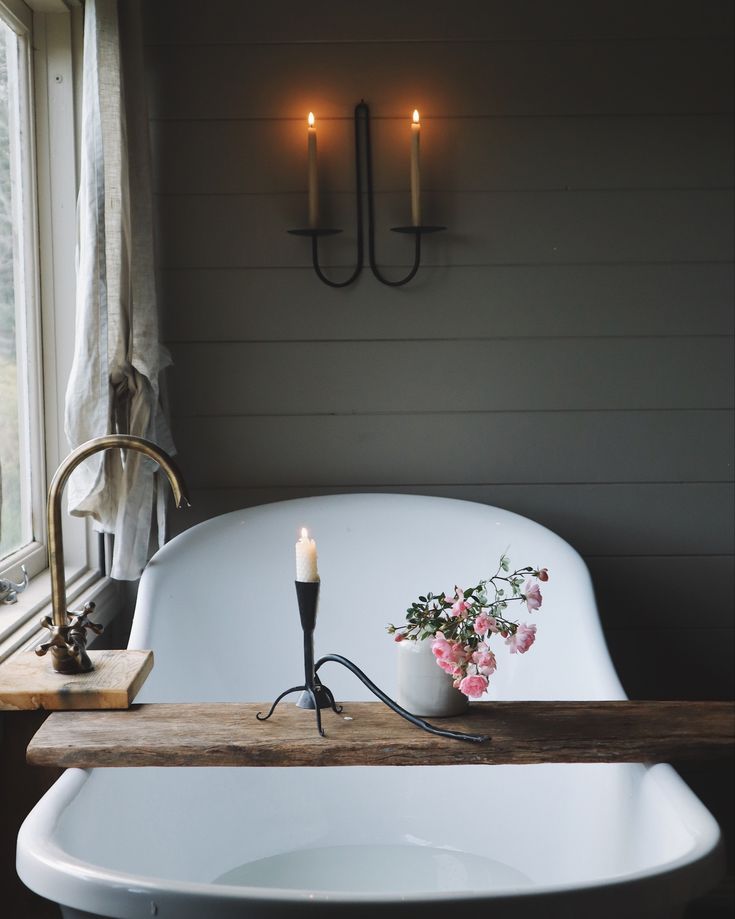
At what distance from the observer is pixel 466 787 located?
5.65ft

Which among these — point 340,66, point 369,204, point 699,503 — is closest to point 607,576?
point 699,503

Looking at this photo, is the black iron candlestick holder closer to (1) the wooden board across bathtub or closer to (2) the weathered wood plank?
(1) the wooden board across bathtub

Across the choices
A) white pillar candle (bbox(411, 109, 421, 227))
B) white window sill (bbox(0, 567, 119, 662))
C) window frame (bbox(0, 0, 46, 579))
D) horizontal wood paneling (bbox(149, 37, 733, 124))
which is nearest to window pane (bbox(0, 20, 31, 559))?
window frame (bbox(0, 0, 46, 579))

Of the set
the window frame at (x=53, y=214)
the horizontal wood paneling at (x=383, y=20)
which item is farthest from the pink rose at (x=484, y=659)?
the horizontal wood paneling at (x=383, y=20)

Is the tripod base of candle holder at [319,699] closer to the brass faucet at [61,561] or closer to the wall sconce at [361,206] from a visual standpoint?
the brass faucet at [61,561]

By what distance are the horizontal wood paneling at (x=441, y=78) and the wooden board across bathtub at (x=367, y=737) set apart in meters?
1.45

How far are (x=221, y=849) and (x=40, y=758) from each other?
0.55 m

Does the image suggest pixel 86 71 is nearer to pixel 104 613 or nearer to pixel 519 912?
pixel 104 613

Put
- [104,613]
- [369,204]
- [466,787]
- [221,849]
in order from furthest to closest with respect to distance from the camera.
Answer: [369,204]
[104,613]
[466,787]
[221,849]

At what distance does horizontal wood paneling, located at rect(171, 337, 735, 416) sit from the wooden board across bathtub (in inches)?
41.7

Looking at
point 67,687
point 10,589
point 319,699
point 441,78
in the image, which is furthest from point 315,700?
point 441,78

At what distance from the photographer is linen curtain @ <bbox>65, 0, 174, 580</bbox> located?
5.82 ft

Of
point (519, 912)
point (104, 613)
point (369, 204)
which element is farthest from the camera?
point (369, 204)

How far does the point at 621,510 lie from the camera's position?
2271mm
